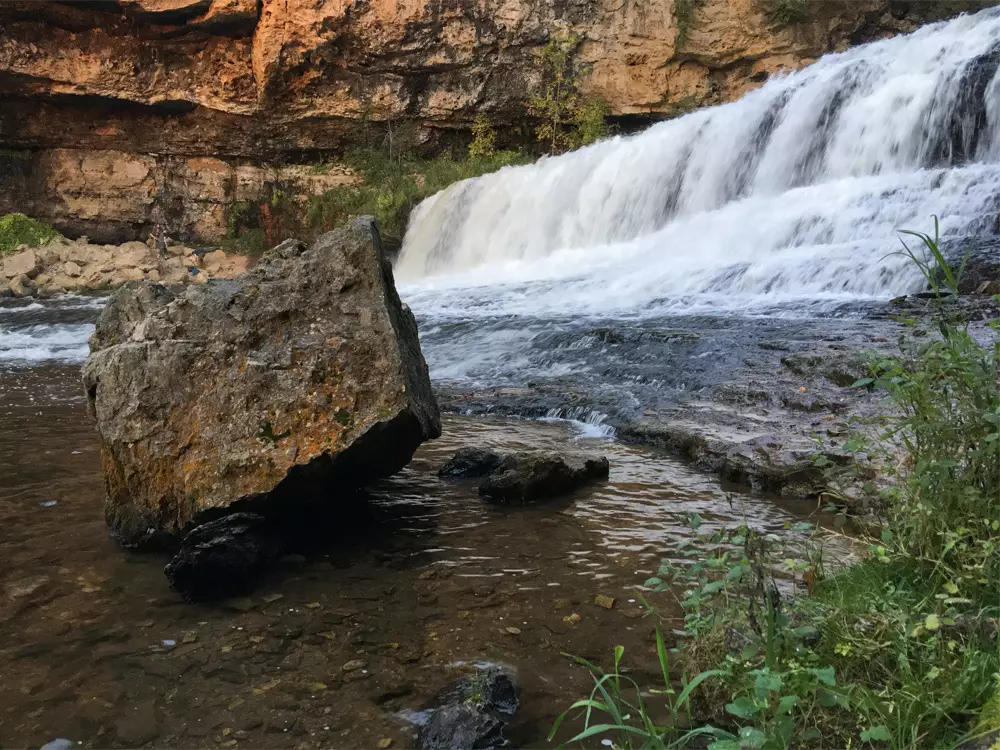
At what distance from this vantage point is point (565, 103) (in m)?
20.3

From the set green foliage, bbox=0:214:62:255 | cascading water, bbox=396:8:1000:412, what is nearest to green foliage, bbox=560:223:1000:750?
cascading water, bbox=396:8:1000:412

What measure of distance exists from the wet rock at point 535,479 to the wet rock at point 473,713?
156 centimetres

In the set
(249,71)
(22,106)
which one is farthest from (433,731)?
(22,106)

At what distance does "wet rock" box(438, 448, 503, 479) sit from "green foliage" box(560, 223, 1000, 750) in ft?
7.33

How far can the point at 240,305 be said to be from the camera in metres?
3.54

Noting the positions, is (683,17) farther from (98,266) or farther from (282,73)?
(98,266)

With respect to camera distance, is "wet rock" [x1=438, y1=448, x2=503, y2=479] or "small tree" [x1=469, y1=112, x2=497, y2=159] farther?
"small tree" [x1=469, y1=112, x2=497, y2=159]

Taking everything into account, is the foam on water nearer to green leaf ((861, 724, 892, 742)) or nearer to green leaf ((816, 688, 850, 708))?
green leaf ((816, 688, 850, 708))

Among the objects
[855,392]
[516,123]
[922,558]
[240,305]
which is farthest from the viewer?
[516,123]

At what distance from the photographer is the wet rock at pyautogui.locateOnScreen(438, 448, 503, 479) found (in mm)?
4160

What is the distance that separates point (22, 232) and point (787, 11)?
22116mm

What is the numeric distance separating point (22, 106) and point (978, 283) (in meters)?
24.0

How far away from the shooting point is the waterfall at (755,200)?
885 cm

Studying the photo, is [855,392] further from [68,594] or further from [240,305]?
[68,594]
